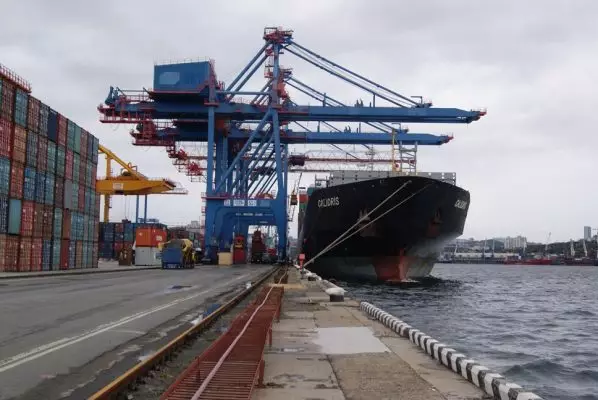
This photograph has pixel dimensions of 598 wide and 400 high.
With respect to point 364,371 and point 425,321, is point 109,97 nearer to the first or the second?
point 425,321

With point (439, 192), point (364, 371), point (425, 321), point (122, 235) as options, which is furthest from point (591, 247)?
point (364, 371)

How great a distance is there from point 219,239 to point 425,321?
44271mm

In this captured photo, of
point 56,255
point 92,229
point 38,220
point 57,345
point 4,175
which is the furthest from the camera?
point 92,229

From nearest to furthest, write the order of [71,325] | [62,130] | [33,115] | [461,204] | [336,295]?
[71,325] → [336,295] → [33,115] → [62,130] → [461,204]

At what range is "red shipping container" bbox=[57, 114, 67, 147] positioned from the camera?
41.9 meters

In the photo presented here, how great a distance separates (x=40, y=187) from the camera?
1538 inches

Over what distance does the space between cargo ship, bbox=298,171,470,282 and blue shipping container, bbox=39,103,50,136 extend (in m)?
19.4

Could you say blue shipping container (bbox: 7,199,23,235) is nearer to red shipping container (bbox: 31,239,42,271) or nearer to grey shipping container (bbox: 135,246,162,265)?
red shipping container (bbox: 31,239,42,271)

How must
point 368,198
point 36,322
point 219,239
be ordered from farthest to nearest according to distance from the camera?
point 219,239, point 368,198, point 36,322

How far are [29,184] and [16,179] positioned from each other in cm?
174

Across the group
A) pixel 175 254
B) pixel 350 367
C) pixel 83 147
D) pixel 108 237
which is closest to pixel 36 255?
pixel 83 147

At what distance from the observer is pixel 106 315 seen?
14680 millimetres

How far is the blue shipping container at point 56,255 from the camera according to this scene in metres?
41.4

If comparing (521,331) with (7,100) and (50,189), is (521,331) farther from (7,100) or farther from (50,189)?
(50,189)
